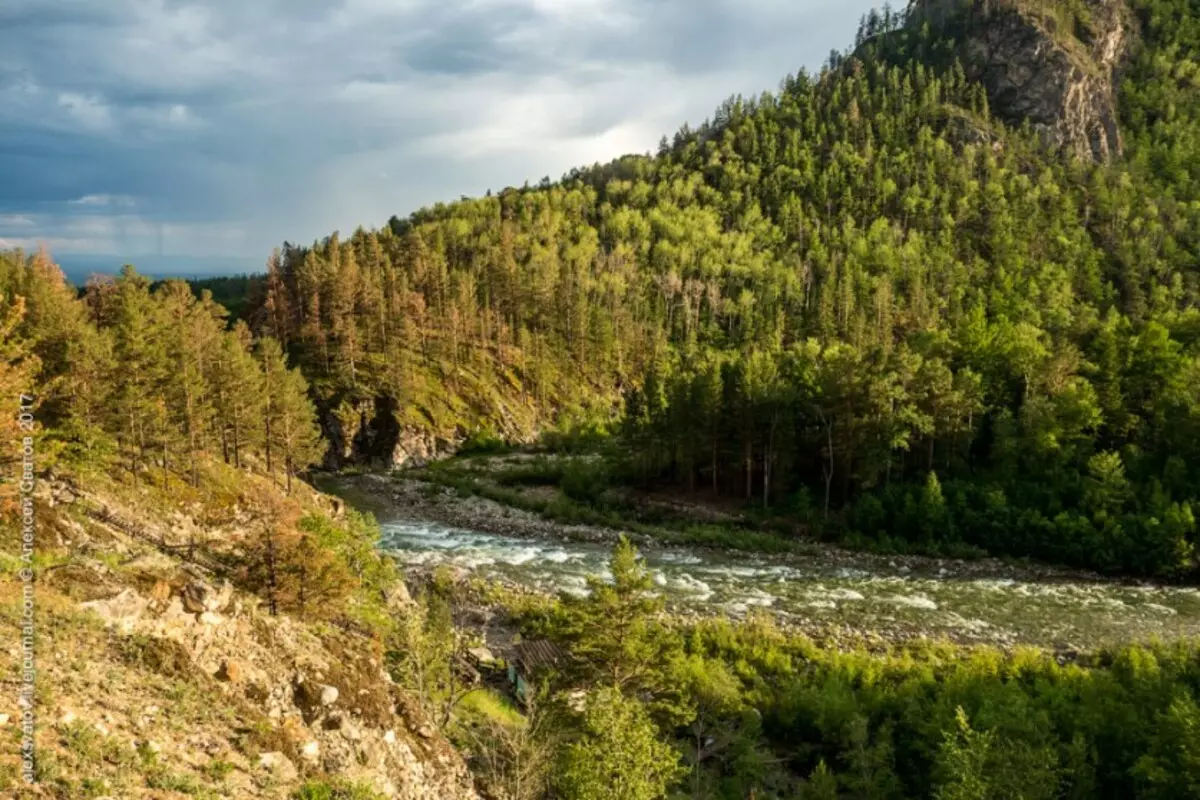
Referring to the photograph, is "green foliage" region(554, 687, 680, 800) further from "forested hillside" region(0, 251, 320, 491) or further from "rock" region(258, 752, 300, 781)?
"forested hillside" region(0, 251, 320, 491)

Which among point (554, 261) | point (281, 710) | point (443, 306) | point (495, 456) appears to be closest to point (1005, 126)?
point (554, 261)

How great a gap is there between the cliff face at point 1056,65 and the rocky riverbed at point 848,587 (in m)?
163

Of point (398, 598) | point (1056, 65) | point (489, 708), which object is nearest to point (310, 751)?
point (489, 708)

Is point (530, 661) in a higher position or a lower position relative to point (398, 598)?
lower

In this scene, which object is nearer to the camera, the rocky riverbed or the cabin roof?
the cabin roof

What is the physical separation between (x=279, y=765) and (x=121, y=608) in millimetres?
5157

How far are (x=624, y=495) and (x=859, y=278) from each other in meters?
82.1

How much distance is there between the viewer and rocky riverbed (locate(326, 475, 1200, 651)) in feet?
127

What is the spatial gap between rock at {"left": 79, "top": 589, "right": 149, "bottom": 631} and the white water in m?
22.4

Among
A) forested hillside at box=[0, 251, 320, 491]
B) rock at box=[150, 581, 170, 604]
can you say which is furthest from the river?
rock at box=[150, 581, 170, 604]

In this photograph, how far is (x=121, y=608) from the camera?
49.0ft

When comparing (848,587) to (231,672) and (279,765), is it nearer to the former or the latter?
(231,672)

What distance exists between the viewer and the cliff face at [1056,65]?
566 ft

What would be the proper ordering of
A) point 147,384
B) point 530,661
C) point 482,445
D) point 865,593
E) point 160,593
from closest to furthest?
point 160,593, point 530,661, point 865,593, point 147,384, point 482,445
